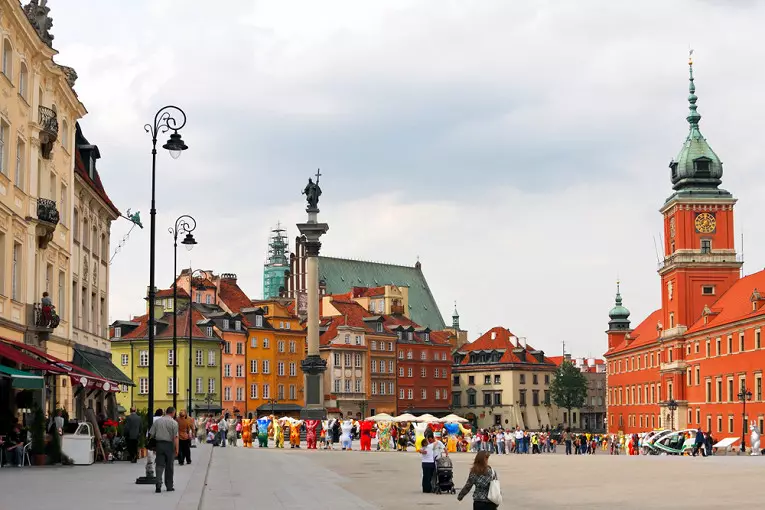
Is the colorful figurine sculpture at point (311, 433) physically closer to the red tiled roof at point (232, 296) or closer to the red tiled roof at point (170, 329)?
the red tiled roof at point (170, 329)

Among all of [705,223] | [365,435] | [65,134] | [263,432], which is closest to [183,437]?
[65,134]

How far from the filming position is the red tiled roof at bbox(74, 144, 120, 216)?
46.0 metres

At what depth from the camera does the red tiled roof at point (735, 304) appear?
9741 centimetres

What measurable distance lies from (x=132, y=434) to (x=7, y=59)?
37.7 ft

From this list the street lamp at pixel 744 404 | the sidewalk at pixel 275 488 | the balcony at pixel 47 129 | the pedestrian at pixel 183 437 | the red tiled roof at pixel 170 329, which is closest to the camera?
the sidewalk at pixel 275 488

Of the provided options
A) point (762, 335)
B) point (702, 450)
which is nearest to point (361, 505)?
point (702, 450)

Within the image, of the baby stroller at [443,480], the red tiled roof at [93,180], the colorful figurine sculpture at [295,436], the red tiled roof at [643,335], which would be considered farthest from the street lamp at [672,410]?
the baby stroller at [443,480]

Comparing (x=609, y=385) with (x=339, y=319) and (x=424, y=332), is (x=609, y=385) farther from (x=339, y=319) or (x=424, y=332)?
(x=339, y=319)

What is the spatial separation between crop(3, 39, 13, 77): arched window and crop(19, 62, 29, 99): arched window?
1445 mm

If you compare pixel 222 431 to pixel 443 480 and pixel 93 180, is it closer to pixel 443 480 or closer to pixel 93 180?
pixel 93 180

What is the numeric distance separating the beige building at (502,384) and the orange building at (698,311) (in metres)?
24.7

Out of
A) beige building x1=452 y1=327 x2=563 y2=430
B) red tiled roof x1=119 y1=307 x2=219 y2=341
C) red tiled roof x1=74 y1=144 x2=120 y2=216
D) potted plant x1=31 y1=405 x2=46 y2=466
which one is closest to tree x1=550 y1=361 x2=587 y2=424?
beige building x1=452 y1=327 x2=563 y2=430

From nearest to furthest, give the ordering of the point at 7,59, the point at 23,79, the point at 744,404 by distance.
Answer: the point at 7,59 → the point at 23,79 → the point at 744,404

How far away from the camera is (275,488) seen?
1081 inches
